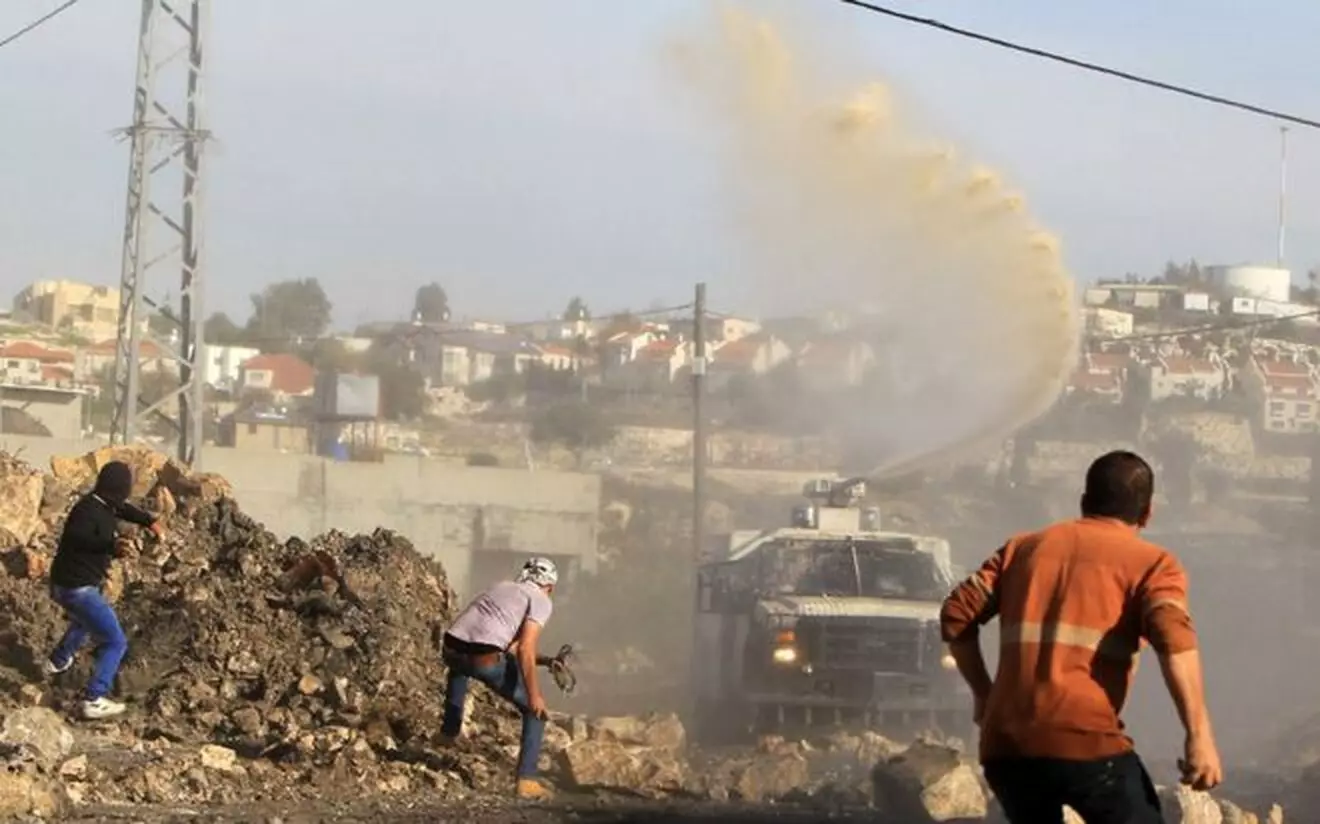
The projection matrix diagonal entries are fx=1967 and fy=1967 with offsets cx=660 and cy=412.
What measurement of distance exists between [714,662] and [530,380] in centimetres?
6924

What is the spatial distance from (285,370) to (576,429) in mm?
24087

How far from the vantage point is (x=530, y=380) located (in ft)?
288

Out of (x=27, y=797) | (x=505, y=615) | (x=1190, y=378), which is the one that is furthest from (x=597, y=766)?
(x=1190, y=378)

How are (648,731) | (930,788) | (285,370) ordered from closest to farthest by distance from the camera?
(930,788), (648,731), (285,370)

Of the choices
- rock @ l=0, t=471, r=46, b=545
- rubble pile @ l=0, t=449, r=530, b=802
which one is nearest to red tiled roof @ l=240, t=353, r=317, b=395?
rock @ l=0, t=471, r=46, b=545

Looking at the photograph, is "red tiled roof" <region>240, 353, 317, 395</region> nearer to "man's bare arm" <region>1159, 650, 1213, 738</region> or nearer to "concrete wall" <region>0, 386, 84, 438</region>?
"concrete wall" <region>0, 386, 84, 438</region>

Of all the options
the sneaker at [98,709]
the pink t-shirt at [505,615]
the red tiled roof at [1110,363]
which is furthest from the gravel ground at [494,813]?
the red tiled roof at [1110,363]

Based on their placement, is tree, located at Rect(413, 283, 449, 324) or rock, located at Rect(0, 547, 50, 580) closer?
rock, located at Rect(0, 547, 50, 580)

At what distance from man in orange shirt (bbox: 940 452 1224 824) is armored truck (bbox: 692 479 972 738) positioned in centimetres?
1213

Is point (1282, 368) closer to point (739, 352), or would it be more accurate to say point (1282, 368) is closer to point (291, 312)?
point (739, 352)

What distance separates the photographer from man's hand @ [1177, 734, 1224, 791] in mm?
5133

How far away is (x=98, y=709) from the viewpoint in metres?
12.1

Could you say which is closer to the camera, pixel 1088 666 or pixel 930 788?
pixel 1088 666

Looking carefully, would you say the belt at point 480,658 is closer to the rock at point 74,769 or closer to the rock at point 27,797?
the rock at point 74,769
